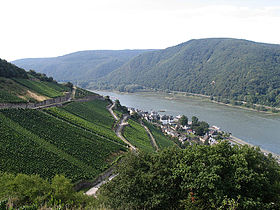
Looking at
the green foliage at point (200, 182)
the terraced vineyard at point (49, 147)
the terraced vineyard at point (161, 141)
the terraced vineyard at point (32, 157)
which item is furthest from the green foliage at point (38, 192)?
the terraced vineyard at point (161, 141)

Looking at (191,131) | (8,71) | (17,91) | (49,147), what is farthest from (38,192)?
(191,131)

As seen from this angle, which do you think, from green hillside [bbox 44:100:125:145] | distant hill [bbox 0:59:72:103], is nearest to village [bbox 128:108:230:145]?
green hillside [bbox 44:100:125:145]

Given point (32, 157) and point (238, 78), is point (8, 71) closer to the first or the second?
point (32, 157)

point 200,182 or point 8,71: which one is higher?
point 8,71

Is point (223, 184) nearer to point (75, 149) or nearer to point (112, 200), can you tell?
point (112, 200)

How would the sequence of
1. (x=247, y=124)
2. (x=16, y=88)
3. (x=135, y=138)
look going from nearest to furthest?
1. (x=135, y=138)
2. (x=16, y=88)
3. (x=247, y=124)

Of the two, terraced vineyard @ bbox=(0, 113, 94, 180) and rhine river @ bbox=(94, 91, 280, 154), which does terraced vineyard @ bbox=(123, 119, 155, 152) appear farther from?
rhine river @ bbox=(94, 91, 280, 154)
